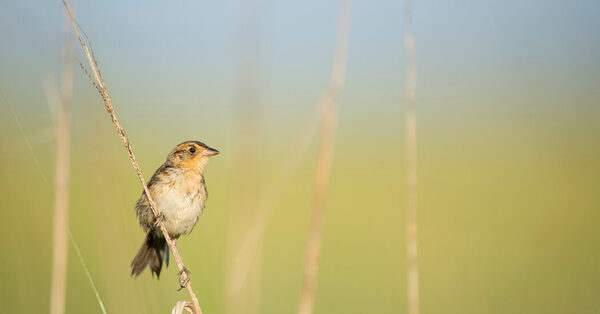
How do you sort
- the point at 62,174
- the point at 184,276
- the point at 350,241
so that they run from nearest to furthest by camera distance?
the point at 184,276 → the point at 62,174 → the point at 350,241

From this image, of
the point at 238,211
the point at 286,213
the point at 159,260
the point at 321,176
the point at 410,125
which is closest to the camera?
the point at 321,176

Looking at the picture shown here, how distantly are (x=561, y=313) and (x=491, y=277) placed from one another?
109cm

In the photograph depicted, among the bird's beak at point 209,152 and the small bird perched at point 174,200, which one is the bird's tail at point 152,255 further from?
the bird's beak at point 209,152

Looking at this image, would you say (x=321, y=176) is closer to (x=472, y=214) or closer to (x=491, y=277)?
(x=491, y=277)

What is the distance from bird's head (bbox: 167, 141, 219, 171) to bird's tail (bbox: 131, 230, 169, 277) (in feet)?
1.38

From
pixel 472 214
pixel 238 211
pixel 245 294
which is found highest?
pixel 238 211

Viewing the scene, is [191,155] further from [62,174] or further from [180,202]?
A: [62,174]

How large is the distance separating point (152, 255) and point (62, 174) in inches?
38.5

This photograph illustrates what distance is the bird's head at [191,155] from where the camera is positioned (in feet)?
9.82

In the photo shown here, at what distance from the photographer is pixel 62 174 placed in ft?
6.90

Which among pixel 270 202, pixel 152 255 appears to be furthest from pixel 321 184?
pixel 152 255

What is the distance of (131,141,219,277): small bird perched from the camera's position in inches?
113

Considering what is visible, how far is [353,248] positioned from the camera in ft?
29.5

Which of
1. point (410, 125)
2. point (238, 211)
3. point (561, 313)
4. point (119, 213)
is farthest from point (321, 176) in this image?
point (561, 313)
